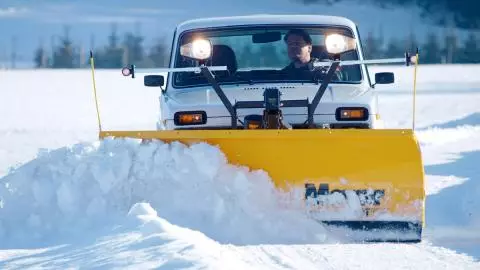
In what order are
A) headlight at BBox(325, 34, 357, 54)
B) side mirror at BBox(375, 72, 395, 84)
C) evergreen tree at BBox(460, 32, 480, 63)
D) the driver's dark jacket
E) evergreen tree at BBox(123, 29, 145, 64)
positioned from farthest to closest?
evergreen tree at BBox(460, 32, 480, 63)
evergreen tree at BBox(123, 29, 145, 64)
the driver's dark jacket
side mirror at BBox(375, 72, 395, 84)
headlight at BBox(325, 34, 357, 54)

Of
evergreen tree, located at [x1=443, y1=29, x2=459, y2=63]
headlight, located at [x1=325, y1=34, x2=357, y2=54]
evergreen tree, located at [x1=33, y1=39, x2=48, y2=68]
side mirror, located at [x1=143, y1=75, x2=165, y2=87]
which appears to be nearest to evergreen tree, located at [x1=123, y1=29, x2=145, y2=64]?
evergreen tree, located at [x1=33, y1=39, x2=48, y2=68]

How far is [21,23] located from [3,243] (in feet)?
201

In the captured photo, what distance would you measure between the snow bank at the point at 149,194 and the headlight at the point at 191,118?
0.66 meters

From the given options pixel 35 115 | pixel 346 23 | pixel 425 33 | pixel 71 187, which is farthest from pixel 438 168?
pixel 425 33

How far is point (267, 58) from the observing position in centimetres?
890

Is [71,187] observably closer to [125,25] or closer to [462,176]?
[462,176]

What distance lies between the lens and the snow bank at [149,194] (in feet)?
22.0

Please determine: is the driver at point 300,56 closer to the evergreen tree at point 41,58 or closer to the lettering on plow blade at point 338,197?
the lettering on plow blade at point 338,197

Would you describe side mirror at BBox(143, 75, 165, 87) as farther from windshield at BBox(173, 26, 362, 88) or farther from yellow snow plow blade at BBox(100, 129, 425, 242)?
yellow snow plow blade at BBox(100, 129, 425, 242)

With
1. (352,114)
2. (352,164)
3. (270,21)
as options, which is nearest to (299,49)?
(270,21)

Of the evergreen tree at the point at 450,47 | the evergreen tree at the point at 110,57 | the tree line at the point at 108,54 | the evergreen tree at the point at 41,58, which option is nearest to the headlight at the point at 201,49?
the tree line at the point at 108,54

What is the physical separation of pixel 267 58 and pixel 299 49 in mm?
629

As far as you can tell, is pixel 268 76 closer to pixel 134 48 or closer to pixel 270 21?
pixel 270 21

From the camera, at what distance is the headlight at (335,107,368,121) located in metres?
7.45
